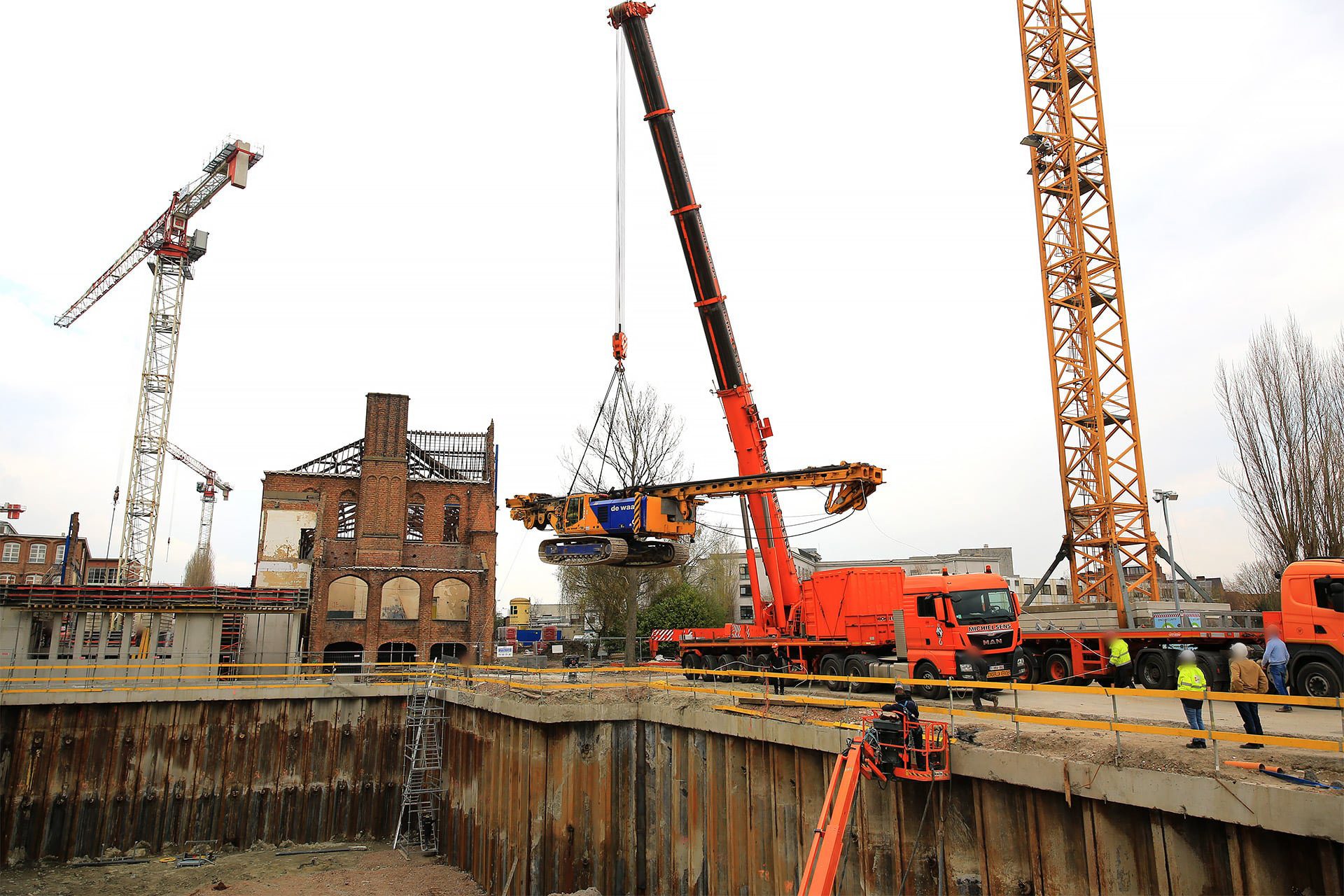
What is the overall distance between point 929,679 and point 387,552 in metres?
26.9

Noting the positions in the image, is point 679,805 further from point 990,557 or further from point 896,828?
point 990,557

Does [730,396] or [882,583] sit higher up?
[730,396]

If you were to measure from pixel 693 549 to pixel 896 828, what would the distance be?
125ft

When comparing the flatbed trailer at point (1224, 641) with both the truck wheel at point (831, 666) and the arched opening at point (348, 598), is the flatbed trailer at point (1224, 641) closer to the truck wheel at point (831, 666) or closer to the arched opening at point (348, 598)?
the truck wheel at point (831, 666)

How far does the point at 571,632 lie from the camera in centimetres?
6122

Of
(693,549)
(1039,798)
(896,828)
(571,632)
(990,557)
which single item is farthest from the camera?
(990,557)

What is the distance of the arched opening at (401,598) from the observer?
3622cm

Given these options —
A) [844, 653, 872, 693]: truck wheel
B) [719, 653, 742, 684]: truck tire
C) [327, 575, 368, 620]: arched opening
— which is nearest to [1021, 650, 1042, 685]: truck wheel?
[844, 653, 872, 693]: truck wheel

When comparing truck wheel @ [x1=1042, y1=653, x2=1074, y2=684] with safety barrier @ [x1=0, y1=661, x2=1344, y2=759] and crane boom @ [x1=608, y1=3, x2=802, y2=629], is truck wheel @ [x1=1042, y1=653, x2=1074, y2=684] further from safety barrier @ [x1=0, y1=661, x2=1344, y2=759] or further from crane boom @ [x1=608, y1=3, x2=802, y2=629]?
crane boom @ [x1=608, y1=3, x2=802, y2=629]

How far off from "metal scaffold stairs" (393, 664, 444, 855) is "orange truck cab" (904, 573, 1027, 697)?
13005mm

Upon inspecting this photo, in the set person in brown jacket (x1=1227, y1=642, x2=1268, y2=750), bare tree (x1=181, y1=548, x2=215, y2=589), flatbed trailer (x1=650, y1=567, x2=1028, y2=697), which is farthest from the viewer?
bare tree (x1=181, y1=548, x2=215, y2=589)

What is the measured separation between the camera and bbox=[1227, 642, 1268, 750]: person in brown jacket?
9906mm

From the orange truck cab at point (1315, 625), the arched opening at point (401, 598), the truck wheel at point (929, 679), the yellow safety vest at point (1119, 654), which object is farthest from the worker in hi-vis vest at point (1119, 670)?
the arched opening at point (401, 598)

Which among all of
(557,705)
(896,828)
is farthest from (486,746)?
(896,828)
